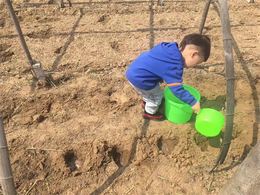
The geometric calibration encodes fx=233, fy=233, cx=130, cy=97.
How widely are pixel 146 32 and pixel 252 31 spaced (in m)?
2.00

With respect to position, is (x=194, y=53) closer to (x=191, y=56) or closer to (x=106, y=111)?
(x=191, y=56)

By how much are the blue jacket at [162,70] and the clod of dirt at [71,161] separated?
3.26 ft

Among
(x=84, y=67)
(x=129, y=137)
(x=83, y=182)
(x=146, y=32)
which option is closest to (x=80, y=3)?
(x=146, y=32)

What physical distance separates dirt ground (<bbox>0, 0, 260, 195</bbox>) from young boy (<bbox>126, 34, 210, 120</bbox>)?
52 centimetres

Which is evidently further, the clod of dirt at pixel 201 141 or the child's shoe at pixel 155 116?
the child's shoe at pixel 155 116

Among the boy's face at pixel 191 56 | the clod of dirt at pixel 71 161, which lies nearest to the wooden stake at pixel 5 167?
the clod of dirt at pixel 71 161

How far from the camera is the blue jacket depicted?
2.14m

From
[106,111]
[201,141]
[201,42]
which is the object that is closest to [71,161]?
[106,111]

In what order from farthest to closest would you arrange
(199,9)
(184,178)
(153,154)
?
1. (199,9)
2. (153,154)
3. (184,178)

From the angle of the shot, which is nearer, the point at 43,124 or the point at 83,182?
the point at 83,182

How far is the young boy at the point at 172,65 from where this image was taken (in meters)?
2.10

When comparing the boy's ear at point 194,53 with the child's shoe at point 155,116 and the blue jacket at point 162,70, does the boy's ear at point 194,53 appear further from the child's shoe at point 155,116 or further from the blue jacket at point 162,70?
the child's shoe at point 155,116

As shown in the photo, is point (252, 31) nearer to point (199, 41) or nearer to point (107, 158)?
point (199, 41)

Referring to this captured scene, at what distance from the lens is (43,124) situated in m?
2.67
